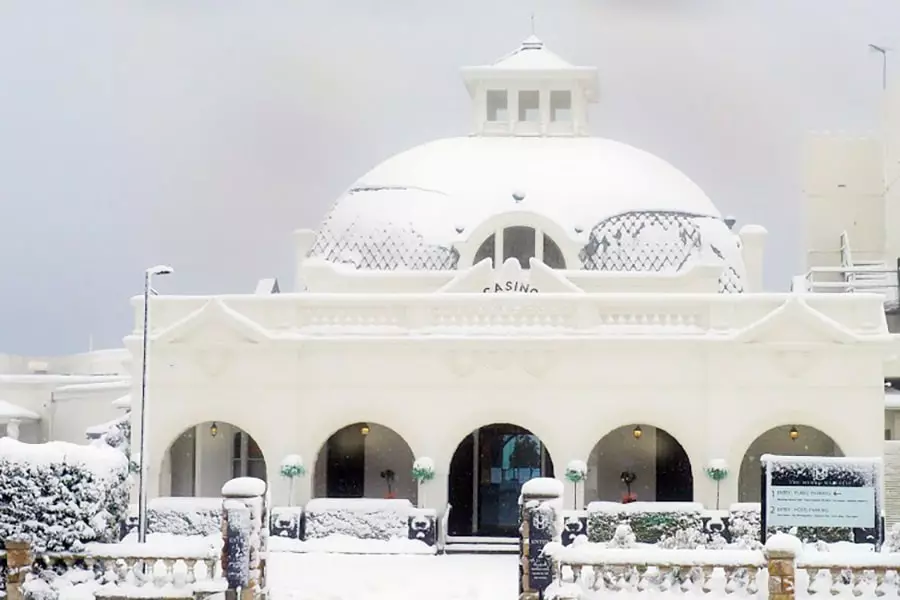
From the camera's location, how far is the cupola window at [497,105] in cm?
3800

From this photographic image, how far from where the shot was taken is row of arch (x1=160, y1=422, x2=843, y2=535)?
30.4 m

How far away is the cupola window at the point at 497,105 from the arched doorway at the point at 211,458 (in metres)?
10.7

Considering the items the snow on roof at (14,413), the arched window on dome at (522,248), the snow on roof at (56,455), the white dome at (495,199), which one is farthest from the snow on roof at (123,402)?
the snow on roof at (56,455)

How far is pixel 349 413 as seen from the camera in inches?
1136

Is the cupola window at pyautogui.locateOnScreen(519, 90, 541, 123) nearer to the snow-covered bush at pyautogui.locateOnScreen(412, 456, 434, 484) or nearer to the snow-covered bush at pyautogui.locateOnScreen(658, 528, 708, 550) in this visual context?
the snow-covered bush at pyautogui.locateOnScreen(412, 456, 434, 484)

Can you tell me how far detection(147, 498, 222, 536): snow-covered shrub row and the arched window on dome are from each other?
305 inches

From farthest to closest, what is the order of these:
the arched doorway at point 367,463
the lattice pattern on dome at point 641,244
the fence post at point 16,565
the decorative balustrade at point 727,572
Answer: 1. the lattice pattern on dome at point 641,244
2. the arched doorway at point 367,463
3. the fence post at point 16,565
4. the decorative balustrade at point 727,572

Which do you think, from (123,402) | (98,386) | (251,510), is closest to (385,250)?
(123,402)

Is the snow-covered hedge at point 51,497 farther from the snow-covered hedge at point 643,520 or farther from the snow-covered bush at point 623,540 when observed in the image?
the snow-covered hedge at point 643,520

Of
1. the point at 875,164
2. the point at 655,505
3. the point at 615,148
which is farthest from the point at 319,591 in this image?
the point at 875,164

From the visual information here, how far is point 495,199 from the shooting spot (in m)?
34.0

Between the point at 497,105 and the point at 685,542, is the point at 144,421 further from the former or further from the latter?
the point at 497,105

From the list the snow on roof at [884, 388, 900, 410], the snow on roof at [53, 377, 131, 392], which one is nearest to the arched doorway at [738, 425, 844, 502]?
the snow on roof at [884, 388, 900, 410]

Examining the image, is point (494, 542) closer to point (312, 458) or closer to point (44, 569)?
point (312, 458)
